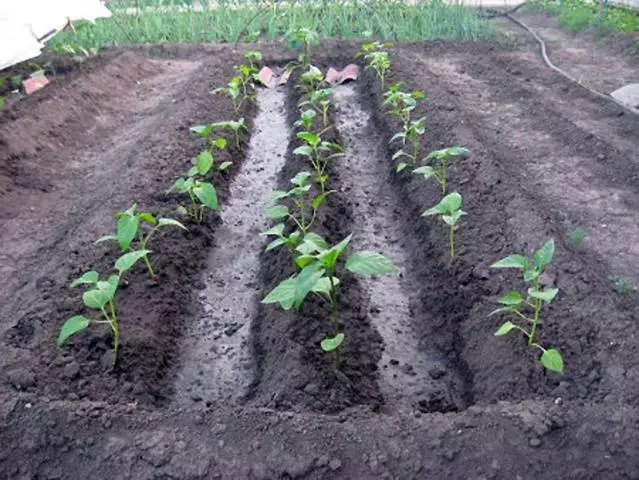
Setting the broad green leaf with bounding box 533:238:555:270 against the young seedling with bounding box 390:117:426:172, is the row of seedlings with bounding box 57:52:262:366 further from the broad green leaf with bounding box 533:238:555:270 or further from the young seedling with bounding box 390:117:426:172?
the broad green leaf with bounding box 533:238:555:270

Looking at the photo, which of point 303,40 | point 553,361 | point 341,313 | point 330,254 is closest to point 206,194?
point 341,313

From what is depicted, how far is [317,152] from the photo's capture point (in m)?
4.88

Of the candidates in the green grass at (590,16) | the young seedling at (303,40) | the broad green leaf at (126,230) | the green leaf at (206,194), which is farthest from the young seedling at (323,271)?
the green grass at (590,16)

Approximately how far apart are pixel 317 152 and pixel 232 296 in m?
1.49

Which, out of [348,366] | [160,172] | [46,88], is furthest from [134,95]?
[348,366]

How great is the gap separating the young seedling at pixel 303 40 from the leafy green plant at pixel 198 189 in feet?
11.3

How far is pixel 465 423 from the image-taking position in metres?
2.38

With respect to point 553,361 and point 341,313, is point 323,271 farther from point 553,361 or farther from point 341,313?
point 553,361

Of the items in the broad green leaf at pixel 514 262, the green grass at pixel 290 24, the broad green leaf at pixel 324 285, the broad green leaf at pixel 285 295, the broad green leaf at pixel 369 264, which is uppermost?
the broad green leaf at pixel 369 264

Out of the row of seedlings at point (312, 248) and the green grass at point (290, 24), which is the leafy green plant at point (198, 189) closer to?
the row of seedlings at point (312, 248)

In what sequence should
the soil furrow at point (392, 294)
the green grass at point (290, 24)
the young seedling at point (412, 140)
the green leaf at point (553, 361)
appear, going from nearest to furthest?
the green leaf at point (553, 361)
the soil furrow at point (392, 294)
the young seedling at point (412, 140)
the green grass at point (290, 24)

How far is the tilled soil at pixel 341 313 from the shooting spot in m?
2.35

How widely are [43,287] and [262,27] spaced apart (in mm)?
7682

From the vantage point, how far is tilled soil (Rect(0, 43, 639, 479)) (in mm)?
2350
